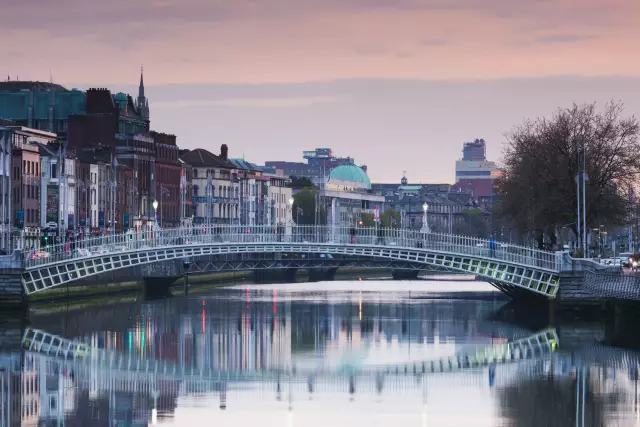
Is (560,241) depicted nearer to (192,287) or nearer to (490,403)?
(192,287)

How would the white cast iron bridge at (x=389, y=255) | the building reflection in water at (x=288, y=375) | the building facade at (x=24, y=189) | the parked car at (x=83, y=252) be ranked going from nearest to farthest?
the building reflection in water at (x=288, y=375) → the white cast iron bridge at (x=389, y=255) → the parked car at (x=83, y=252) → the building facade at (x=24, y=189)

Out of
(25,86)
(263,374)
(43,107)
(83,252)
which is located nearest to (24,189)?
(83,252)

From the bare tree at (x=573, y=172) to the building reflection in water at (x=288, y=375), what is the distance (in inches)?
324

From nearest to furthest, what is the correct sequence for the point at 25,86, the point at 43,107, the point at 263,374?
the point at 263,374, the point at 43,107, the point at 25,86

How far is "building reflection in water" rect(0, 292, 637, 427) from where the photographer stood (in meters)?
54.9

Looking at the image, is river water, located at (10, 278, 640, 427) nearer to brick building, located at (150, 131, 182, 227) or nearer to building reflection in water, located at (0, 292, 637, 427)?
building reflection in water, located at (0, 292, 637, 427)

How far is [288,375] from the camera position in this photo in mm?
65500

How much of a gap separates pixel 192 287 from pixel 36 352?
57786mm

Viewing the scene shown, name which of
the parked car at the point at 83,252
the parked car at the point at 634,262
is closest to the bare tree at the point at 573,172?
the parked car at the point at 634,262

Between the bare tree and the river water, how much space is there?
6049 mm

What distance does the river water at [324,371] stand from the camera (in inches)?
2111

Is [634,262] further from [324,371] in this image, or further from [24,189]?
[24,189]

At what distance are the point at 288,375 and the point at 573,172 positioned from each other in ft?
125

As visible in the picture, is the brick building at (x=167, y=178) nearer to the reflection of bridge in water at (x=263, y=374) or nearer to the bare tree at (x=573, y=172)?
the bare tree at (x=573, y=172)
